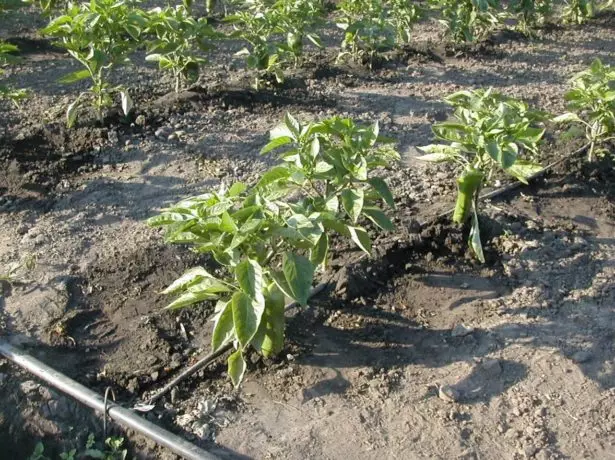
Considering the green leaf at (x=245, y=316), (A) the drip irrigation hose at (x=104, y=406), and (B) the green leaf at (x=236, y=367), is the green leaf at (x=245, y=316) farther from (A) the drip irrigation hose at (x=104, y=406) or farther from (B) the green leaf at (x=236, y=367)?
(A) the drip irrigation hose at (x=104, y=406)

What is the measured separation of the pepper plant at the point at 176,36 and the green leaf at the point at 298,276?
2.95 metres

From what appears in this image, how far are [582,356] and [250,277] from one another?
5.48 ft

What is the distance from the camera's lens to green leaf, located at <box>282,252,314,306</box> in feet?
10.0

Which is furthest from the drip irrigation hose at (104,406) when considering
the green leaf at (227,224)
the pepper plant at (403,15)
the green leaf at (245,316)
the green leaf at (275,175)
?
the pepper plant at (403,15)

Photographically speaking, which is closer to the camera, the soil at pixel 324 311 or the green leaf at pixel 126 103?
the soil at pixel 324 311

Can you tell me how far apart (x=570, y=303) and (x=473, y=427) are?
3.40ft

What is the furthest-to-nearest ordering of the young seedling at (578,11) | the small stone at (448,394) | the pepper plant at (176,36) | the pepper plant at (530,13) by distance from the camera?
the young seedling at (578,11) < the pepper plant at (530,13) < the pepper plant at (176,36) < the small stone at (448,394)

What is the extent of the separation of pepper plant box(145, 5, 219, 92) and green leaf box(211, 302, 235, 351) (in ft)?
9.70

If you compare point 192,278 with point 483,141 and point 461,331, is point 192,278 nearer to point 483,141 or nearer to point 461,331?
point 461,331

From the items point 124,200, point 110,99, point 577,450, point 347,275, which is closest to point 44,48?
point 110,99

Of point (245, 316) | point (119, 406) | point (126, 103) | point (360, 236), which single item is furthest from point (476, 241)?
point (126, 103)

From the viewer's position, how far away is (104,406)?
323 cm

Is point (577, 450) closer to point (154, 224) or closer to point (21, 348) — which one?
point (154, 224)

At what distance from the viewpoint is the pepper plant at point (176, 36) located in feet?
18.0
